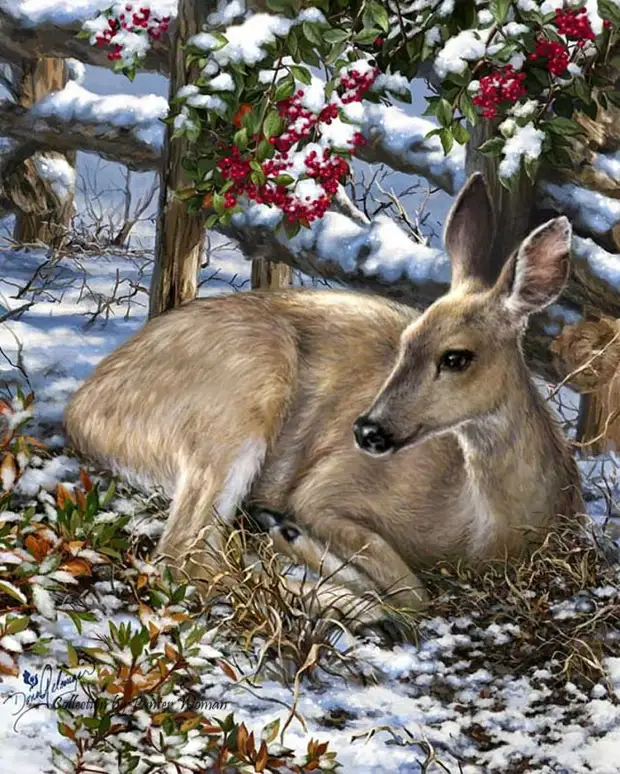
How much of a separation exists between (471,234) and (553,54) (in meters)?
0.61

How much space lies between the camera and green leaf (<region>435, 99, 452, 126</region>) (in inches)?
186

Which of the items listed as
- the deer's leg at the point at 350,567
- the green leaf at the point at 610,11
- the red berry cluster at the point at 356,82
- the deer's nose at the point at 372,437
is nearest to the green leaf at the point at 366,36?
the red berry cluster at the point at 356,82

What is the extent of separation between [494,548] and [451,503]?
21 cm

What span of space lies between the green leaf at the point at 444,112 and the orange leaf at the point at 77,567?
1757 millimetres

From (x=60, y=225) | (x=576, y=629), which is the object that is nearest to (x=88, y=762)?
(x=576, y=629)

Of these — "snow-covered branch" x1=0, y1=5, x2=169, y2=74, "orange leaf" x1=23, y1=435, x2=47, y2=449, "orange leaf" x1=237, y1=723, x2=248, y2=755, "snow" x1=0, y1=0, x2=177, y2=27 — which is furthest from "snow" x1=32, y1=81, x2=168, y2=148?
"orange leaf" x1=237, y1=723, x2=248, y2=755

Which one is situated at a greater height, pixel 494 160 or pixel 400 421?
pixel 494 160

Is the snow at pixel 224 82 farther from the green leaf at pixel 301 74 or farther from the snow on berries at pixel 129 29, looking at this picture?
the snow on berries at pixel 129 29

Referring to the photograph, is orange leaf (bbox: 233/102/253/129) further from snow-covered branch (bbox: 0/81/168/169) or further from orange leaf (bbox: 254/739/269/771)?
orange leaf (bbox: 254/739/269/771)

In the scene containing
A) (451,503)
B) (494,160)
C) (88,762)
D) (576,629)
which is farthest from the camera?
(494,160)

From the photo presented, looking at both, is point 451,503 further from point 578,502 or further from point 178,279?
point 178,279

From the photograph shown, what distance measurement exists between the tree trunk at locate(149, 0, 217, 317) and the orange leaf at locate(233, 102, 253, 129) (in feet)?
1.77

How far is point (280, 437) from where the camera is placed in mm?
4949
